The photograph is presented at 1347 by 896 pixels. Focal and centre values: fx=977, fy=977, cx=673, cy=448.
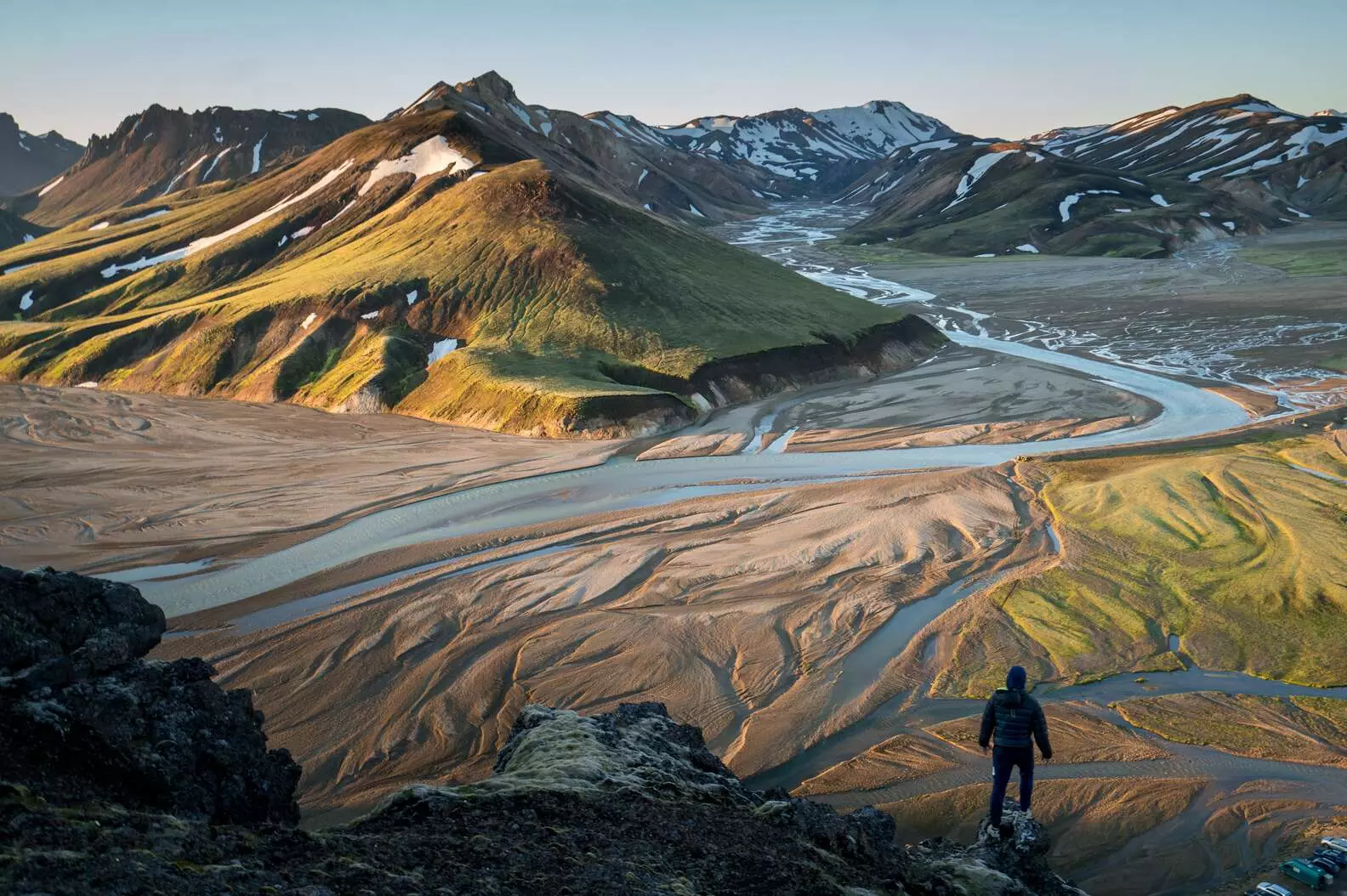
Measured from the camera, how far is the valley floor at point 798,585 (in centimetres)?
2005

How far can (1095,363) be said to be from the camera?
68812 mm

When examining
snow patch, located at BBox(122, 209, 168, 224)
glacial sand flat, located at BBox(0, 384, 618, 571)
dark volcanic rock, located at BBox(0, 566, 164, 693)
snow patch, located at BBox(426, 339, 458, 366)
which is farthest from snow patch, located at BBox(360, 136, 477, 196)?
dark volcanic rock, located at BBox(0, 566, 164, 693)

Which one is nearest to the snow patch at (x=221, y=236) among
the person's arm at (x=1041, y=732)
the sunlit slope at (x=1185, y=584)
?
the sunlit slope at (x=1185, y=584)

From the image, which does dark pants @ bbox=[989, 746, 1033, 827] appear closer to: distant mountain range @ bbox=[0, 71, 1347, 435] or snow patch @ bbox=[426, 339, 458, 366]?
distant mountain range @ bbox=[0, 71, 1347, 435]

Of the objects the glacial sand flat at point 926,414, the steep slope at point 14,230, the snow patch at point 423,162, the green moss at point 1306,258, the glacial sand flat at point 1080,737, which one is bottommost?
the glacial sand flat at point 1080,737

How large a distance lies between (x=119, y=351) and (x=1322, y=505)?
78.2m

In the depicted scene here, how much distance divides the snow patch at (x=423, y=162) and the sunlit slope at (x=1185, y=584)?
74.8 metres

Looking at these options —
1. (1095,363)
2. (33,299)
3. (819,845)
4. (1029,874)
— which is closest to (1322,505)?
(1029,874)

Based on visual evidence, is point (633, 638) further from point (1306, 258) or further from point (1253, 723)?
point (1306, 258)

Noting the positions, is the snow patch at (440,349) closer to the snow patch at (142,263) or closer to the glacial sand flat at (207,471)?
the glacial sand flat at (207,471)

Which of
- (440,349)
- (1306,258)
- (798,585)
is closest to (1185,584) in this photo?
(798,585)

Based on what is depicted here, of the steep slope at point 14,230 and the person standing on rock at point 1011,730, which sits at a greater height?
the steep slope at point 14,230

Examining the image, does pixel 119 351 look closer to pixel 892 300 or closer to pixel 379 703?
pixel 379 703

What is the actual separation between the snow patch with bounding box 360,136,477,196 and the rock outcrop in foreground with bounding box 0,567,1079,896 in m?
87.5
